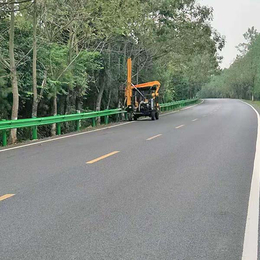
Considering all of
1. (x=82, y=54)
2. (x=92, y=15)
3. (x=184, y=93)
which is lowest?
(x=184, y=93)

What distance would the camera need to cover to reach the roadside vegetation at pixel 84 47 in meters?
17.6

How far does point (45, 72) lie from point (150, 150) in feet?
32.2

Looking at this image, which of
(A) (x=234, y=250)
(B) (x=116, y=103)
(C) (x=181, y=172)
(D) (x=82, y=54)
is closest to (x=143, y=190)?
(C) (x=181, y=172)

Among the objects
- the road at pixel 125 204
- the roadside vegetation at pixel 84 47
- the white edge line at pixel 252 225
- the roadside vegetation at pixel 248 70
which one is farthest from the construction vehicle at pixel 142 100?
the roadside vegetation at pixel 248 70

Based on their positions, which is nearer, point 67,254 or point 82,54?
point 67,254

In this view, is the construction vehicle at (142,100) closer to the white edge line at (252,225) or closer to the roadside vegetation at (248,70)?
the white edge line at (252,225)

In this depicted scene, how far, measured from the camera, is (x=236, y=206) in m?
5.96

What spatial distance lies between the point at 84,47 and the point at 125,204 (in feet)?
66.0

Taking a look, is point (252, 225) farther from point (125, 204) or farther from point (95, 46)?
point (95, 46)

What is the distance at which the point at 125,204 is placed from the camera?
6039 millimetres

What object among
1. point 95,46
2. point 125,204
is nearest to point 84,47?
point 95,46

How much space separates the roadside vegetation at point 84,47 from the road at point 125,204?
23.3ft

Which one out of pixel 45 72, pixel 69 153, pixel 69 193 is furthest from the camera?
pixel 45 72

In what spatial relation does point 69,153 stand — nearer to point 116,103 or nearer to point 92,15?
point 92,15
